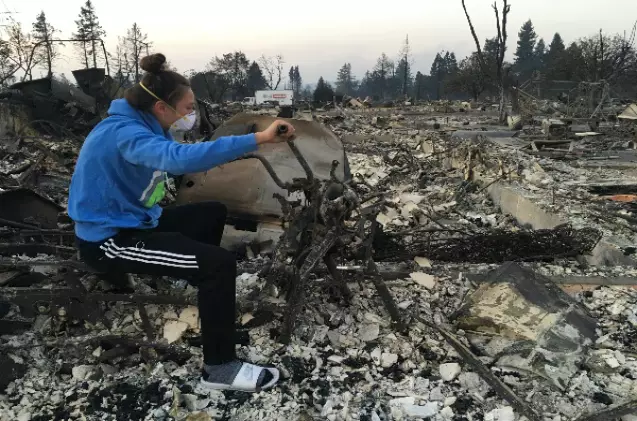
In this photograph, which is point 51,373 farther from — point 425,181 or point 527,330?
point 425,181

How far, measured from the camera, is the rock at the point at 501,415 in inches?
101

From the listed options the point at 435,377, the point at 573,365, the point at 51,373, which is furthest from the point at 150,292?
the point at 573,365

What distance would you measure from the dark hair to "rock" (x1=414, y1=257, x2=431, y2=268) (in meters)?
2.37

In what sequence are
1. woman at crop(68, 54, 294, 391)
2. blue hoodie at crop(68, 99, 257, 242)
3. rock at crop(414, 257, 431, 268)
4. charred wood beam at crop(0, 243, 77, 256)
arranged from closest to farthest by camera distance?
blue hoodie at crop(68, 99, 257, 242)
woman at crop(68, 54, 294, 391)
charred wood beam at crop(0, 243, 77, 256)
rock at crop(414, 257, 431, 268)

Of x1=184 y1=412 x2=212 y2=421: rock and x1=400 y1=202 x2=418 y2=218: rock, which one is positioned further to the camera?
x1=400 y1=202 x2=418 y2=218: rock

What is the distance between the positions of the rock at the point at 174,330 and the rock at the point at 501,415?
1.86m

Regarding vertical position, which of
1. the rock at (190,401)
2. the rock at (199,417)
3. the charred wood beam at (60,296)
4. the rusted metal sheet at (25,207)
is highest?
the rusted metal sheet at (25,207)

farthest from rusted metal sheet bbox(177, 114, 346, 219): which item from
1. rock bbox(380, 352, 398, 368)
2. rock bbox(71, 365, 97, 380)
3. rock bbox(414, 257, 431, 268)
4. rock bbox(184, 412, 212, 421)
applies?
rock bbox(184, 412, 212, 421)

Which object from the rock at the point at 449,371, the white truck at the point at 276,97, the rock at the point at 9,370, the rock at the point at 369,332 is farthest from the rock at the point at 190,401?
the white truck at the point at 276,97

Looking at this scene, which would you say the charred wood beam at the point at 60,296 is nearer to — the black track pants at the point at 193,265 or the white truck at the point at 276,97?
the black track pants at the point at 193,265

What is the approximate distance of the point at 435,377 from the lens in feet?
9.52

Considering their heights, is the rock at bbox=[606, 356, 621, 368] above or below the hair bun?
below

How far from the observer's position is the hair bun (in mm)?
2574

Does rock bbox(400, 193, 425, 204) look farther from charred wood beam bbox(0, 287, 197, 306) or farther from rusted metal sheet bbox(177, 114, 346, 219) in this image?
charred wood beam bbox(0, 287, 197, 306)
